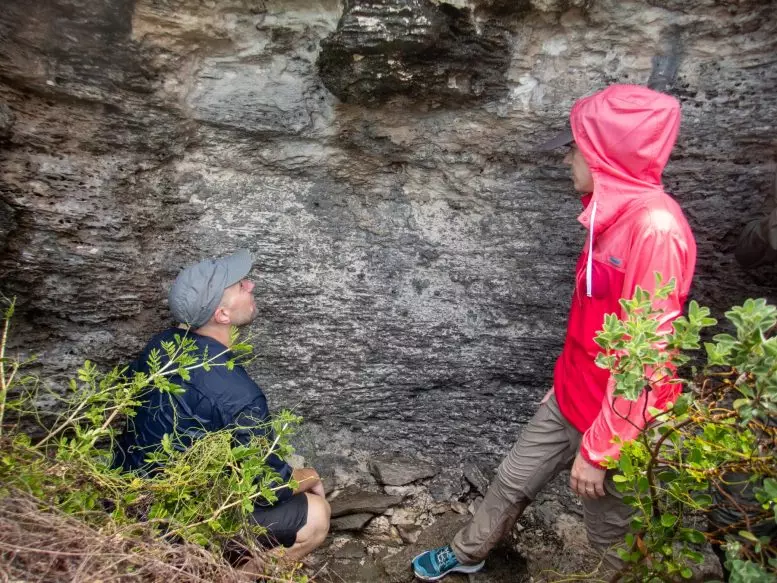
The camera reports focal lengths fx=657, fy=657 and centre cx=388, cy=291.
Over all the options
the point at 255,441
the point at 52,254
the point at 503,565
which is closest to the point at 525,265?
the point at 503,565

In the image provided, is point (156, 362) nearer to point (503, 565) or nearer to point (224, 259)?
point (224, 259)

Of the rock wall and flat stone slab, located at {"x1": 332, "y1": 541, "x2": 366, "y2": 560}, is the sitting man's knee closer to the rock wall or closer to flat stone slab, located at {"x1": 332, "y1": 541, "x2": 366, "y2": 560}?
flat stone slab, located at {"x1": 332, "y1": 541, "x2": 366, "y2": 560}

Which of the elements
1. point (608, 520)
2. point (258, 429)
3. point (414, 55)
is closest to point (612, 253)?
point (608, 520)

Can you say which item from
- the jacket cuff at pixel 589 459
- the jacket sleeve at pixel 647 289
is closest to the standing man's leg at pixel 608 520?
the jacket cuff at pixel 589 459

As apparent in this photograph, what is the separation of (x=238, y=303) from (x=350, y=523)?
1.70 metres

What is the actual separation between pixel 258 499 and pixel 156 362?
0.79 metres

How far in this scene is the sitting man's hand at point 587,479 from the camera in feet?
7.94

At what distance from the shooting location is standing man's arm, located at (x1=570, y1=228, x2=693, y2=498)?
7.23 feet

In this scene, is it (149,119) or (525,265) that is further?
(525,265)

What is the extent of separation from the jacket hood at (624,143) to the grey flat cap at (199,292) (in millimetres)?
1581

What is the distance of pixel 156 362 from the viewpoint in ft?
8.00

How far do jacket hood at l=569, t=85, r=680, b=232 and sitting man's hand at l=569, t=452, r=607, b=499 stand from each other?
882mm

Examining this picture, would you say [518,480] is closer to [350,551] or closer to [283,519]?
[283,519]

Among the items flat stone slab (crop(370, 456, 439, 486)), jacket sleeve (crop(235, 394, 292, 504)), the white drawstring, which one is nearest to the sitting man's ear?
jacket sleeve (crop(235, 394, 292, 504))
